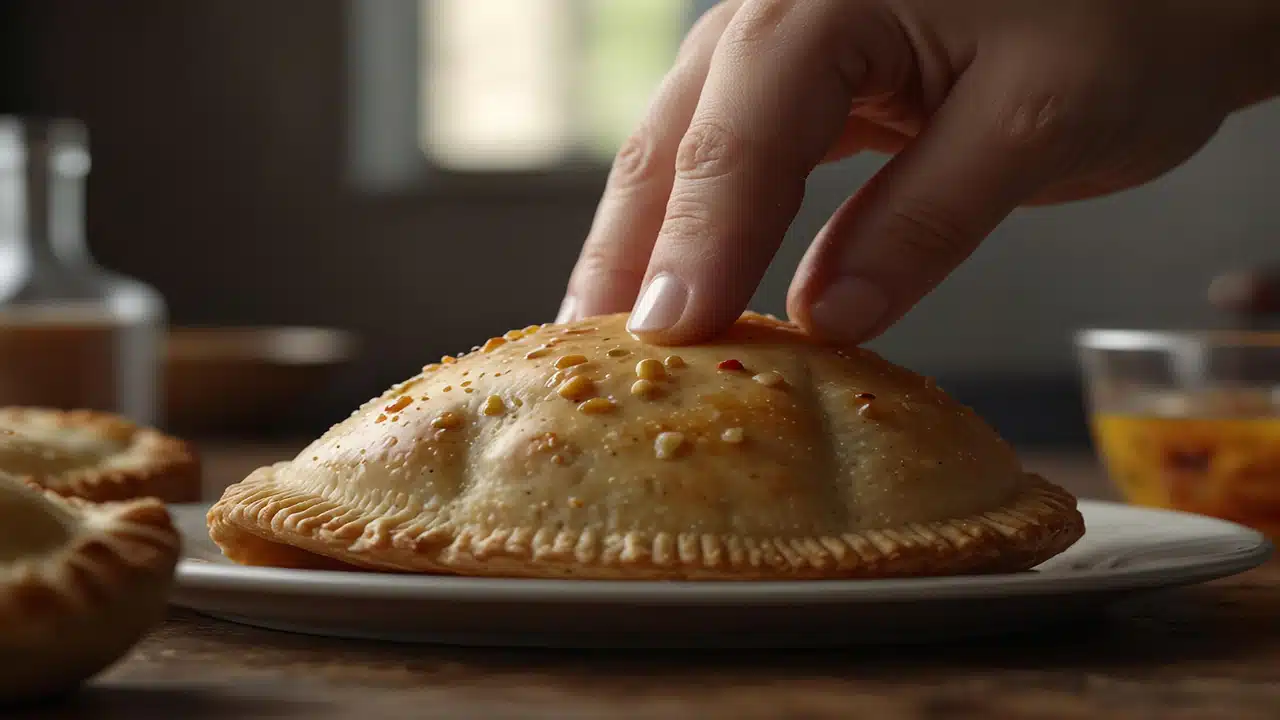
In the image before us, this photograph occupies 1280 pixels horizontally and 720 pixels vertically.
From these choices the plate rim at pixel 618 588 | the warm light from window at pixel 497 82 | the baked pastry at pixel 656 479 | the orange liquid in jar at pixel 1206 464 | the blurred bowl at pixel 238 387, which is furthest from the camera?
the warm light from window at pixel 497 82

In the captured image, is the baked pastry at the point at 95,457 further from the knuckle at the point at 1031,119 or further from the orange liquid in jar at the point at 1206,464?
the orange liquid in jar at the point at 1206,464

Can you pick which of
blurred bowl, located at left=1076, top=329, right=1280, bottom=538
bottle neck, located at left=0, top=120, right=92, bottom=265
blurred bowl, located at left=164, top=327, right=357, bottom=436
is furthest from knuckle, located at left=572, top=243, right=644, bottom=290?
blurred bowl, located at left=164, top=327, right=357, bottom=436

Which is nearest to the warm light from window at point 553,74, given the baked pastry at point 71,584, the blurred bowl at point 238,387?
the blurred bowl at point 238,387

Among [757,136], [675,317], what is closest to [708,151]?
[757,136]

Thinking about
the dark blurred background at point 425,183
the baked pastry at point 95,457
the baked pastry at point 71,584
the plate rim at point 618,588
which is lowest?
the dark blurred background at point 425,183

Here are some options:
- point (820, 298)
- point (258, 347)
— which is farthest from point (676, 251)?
point (258, 347)

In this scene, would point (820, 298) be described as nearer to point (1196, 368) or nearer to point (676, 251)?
point (676, 251)

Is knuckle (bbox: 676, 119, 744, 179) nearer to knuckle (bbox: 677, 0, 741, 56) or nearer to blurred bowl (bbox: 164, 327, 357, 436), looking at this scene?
knuckle (bbox: 677, 0, 741, 56)
